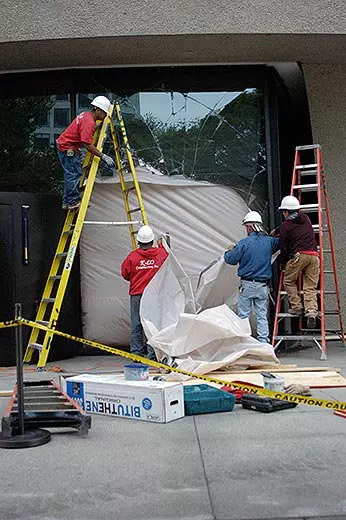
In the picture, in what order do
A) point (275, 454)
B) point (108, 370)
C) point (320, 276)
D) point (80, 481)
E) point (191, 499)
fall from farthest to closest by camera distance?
point (320, 276)
point (108, 370)
point (275, 454)
point (80, 481)
point (191, 499)

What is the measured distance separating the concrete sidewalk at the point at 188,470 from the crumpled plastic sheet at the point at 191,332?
161 centimetres

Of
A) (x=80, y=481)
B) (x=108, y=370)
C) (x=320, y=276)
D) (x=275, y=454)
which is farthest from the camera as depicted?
(x=320, y=276)

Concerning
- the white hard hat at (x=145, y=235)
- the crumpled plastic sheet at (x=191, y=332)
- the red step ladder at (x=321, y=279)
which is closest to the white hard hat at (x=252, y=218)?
the red step ladder at (x=321, y=279)

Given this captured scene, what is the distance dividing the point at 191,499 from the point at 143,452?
3.49ft

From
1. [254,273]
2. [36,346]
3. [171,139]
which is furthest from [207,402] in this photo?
[171,139]

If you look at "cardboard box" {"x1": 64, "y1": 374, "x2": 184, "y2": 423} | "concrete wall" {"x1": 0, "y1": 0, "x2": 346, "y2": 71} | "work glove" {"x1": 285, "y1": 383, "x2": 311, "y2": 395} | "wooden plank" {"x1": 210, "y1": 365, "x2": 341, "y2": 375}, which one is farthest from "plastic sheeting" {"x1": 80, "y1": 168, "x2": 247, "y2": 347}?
"work glove" {"x1": 285, "y1": 383, "x2": 311, "y2": 395}

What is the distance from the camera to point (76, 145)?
964 centimetres

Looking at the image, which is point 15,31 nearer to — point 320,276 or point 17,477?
point 320,276

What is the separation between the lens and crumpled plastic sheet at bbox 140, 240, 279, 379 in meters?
8.08

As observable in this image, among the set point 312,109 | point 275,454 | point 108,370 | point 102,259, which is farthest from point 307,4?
point 275,454

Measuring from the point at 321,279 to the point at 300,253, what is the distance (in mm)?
449

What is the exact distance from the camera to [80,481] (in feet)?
15.4

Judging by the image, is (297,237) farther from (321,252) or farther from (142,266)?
(142,266)

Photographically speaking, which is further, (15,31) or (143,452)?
(15,31)
